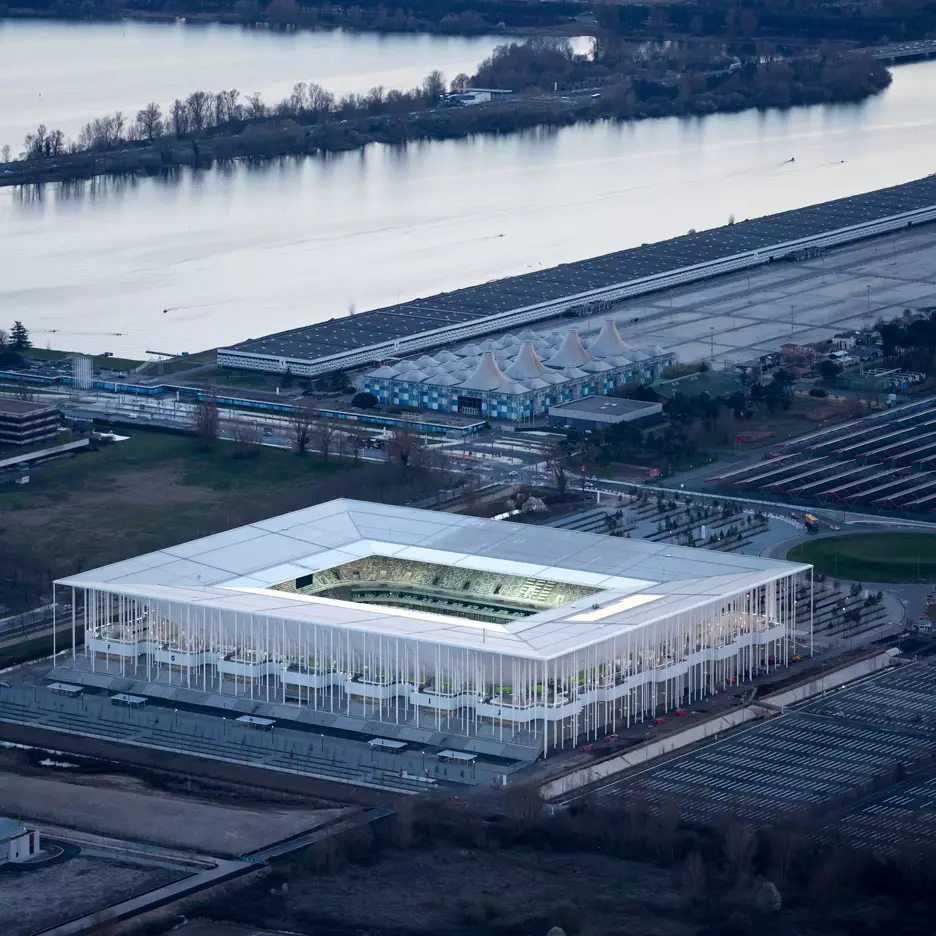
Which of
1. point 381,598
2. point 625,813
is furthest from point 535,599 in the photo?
point 625,813

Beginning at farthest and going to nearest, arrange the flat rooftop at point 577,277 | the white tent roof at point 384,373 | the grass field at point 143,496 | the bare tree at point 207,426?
1. the flat rooftop at point 577,277
2. the white tent roof at point 384,373
3. the bare tree at point 207,426
4. the grass field at point 143,496

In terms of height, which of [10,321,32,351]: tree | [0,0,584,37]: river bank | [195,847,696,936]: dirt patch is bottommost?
[195,847,696,936]: dirt patch

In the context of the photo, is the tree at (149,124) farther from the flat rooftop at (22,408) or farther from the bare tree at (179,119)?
the flat rooftop at (22,408)

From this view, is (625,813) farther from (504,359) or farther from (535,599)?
(504,359)

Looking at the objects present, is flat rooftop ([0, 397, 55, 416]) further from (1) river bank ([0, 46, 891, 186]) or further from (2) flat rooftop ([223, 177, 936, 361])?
(1) river bank ([0, 46, 891, 186])

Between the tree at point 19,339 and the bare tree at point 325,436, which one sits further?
the tree at point 19,339

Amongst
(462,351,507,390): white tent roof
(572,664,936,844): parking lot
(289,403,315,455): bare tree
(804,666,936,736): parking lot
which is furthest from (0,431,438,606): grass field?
(572,664,936,844): parking lot

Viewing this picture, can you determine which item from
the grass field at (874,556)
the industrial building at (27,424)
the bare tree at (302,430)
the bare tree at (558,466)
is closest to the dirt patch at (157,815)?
the grass field at (874,556)
